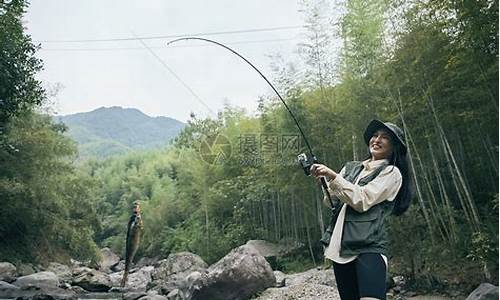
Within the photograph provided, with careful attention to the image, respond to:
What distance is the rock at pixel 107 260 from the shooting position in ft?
30.1

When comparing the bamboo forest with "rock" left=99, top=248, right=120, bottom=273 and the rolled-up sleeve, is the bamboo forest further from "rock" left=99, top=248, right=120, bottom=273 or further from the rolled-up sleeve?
the rolled-up sleeve

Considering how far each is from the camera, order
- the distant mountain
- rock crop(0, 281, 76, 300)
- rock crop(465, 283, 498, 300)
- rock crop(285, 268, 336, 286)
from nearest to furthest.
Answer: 1. rock crop(465, 283, 498, 300)
2. rock crop(285, 268, 336, 286)
3. rock crop(0, 281, 76, 300)
4. the distant mountain

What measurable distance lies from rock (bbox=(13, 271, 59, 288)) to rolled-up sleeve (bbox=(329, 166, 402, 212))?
687 cm

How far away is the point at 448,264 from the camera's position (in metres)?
5.02

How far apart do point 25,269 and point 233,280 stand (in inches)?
187

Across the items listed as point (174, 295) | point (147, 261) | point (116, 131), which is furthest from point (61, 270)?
point (116, 131)

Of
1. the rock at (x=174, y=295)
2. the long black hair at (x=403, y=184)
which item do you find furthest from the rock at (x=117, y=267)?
the long black hair at (x=403, y=184)

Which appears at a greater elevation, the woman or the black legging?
the woman

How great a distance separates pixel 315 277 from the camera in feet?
20.0

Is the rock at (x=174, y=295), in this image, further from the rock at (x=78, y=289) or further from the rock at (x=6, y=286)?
the rock at (x=6, y=286)

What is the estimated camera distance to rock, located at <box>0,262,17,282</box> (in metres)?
7.26

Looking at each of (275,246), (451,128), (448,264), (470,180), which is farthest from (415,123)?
(275,246)

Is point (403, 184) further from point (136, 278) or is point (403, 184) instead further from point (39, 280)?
point (136, 278)

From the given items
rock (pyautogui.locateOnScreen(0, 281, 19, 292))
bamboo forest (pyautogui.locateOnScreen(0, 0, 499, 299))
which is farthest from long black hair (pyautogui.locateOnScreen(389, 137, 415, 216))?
rock (pyautogui.locateOnScreen(0, 281, 19, 292))
